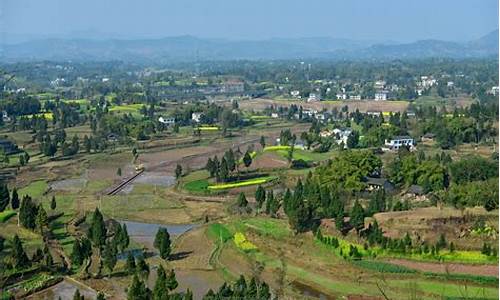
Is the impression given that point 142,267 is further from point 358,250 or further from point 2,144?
point 2,144

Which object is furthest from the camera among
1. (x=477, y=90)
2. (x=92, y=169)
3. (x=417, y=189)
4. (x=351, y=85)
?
(x=351, y=85)

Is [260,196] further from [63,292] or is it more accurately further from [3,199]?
[63,292]

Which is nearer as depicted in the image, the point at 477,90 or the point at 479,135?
the point at 479,135

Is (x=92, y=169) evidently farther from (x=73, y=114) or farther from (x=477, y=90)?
(x=477, y=90)

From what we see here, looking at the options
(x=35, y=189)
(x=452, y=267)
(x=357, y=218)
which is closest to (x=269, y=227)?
(x=357, y=218)

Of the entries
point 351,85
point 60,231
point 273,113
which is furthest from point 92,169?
point 351,85

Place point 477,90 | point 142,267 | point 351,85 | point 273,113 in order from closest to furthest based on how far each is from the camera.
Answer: point 142,267, point 273,113, point 477,90, point 351,85

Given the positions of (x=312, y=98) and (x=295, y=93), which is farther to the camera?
(x=295, y=93)

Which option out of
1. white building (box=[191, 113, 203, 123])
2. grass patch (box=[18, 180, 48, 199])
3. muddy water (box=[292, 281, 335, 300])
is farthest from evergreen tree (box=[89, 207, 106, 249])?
white building (box=[191, 113, 203, 123])
